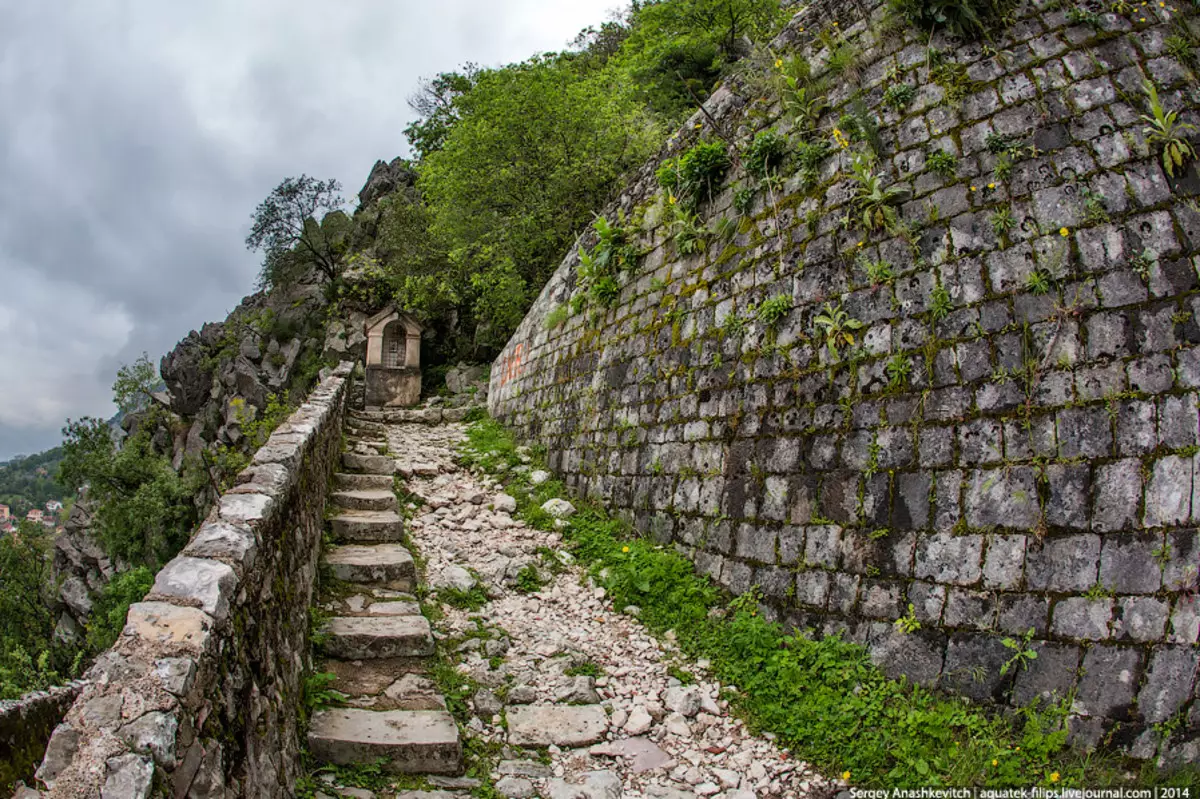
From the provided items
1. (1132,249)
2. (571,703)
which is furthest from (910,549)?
(571,703)

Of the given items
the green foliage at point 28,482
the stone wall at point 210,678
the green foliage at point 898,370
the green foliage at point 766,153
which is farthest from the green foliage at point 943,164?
the green foliage at point 28,482

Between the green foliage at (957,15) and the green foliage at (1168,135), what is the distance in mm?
1138

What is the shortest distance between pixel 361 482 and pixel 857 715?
5.27m

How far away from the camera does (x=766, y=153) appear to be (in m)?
5.12

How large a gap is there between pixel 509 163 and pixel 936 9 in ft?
38.1

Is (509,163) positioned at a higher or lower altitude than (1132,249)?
higher

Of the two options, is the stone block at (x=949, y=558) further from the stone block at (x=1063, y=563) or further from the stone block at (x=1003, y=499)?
the stone block at (x=1063, y=563)

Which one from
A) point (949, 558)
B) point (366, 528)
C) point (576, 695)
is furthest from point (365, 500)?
point (949, 558)

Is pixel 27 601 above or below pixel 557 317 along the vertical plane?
below

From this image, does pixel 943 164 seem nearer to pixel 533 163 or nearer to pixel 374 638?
pixel 374 638

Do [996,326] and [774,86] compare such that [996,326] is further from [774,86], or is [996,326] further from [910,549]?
[774,86]

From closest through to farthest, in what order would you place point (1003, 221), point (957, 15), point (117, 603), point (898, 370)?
point (1003, 221), point (898, 370), point (957, 15), point (117, 603)

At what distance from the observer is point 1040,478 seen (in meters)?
3.12

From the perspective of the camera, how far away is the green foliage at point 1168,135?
10.3 feet
